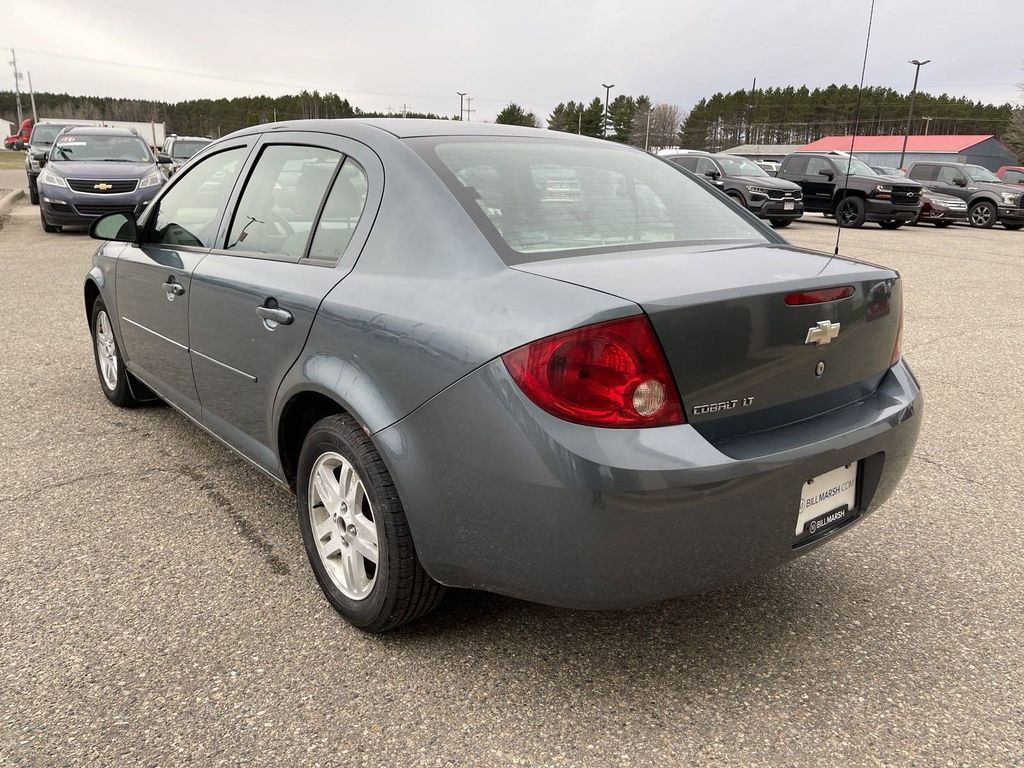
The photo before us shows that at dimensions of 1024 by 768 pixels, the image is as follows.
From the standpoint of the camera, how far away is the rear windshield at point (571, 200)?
2332mm

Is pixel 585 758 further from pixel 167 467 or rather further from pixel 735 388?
pixel 167 467

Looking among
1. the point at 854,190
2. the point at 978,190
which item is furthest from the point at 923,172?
the point at 854,190

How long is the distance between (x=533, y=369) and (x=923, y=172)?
24.4m

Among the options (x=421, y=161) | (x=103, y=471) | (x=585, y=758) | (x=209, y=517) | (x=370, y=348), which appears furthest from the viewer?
(x=103, y=471)

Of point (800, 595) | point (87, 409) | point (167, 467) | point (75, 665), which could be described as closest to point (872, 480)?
point (800, 595)

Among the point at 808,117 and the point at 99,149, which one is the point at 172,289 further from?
the point at 808,117

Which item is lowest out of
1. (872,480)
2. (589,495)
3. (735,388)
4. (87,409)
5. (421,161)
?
(87,409)

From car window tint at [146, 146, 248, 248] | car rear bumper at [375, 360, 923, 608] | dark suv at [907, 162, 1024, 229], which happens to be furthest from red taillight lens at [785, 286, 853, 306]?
dark suv at [907, 162, 1024, 229]

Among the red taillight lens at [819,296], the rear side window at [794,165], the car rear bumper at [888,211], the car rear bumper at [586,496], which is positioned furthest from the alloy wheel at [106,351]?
the rear side window at [794,165]

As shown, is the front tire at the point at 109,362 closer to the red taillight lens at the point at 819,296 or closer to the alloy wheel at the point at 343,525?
the alloy wheel at the point at 343,525

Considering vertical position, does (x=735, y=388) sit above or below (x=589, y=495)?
above

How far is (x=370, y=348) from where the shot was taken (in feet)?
7.36

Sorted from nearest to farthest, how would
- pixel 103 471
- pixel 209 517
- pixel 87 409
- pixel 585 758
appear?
pixel 585 758, pixel 209 517, pixel 103 471, pixel 87 409

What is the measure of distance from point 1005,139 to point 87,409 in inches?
3394
